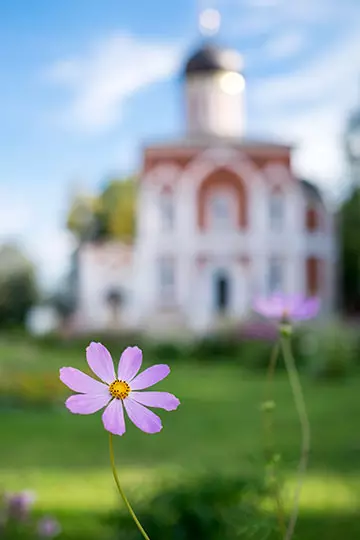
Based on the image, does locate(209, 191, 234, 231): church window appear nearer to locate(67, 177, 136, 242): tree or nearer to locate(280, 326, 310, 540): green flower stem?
locate(67, 177, 136, 242): tree

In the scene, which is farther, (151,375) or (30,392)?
(30,392)

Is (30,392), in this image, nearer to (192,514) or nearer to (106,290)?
(106,290)

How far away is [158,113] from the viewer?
311 centimetres

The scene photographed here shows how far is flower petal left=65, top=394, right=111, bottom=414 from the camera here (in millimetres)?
171

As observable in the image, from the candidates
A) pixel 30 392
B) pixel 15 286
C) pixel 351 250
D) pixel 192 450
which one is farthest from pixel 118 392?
pixel 351 250

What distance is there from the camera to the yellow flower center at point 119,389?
0.18 m

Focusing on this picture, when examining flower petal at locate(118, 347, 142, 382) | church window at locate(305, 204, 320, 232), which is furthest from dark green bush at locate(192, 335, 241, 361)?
flower petal at locate(118, 347, 142, 382)

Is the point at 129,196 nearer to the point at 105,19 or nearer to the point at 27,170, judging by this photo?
the point at 27,170

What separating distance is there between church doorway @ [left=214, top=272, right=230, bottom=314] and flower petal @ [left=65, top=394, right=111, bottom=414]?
143 inches

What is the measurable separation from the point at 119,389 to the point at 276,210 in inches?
150

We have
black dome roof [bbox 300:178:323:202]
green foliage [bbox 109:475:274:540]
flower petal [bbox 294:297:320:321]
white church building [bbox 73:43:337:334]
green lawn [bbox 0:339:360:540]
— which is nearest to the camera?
flower petal [bbox 294:297:320:321]

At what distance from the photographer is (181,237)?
3.89 m

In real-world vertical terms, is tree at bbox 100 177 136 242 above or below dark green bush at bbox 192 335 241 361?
above

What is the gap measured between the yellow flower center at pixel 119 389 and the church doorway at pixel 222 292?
142 inches
